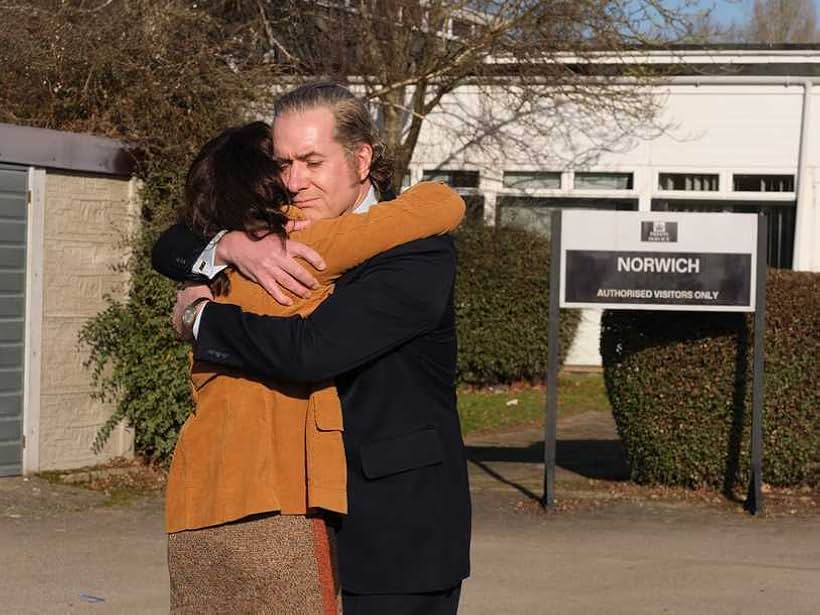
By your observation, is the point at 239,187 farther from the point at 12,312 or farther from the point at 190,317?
the point at 12,312

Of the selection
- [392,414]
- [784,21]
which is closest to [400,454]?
[392,414]

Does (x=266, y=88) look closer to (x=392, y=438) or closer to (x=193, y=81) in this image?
(x=193, y=81)

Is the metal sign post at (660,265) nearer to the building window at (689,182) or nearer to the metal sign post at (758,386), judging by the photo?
the metal sign post at (758,386)

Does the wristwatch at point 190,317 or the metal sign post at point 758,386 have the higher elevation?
the wristwatch at point 190,317

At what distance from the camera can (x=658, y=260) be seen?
962 cm

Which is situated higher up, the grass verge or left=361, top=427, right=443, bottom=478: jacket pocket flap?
left=361, top=427, right=443, bottom=478: jacket pocket flap

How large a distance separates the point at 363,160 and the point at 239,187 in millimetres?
318

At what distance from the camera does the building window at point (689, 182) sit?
19.6 m

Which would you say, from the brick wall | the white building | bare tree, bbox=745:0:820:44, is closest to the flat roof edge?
the brick wall

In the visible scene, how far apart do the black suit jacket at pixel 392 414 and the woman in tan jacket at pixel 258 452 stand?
59 millimetres

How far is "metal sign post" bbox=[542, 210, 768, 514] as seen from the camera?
945 centimetres

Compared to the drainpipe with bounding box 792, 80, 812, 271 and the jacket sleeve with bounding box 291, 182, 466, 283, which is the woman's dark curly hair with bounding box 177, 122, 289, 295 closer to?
the jacket sleeve with bounding box 291, 182, 466, 283

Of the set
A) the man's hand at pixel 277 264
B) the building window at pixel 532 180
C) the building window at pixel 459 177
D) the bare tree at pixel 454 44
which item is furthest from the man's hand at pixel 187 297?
the building window at pixel 532 180

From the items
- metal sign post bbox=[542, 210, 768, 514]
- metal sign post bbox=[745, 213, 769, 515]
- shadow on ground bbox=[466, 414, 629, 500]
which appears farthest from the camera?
shadow on ground bbox=[466, 414, 629, 500]
